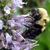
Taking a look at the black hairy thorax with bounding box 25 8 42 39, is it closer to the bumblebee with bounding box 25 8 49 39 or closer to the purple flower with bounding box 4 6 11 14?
the bumblebee with bounding box 25 8 49 39

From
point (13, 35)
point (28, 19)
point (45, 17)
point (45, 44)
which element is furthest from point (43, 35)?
point (13, 35)

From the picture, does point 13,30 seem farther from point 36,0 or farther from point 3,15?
point 36,0

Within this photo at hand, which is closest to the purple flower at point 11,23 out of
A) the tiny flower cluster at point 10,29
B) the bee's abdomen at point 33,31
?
the tiny flower cluster at point 10,29

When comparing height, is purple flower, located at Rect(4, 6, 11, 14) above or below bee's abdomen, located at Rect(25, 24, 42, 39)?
above

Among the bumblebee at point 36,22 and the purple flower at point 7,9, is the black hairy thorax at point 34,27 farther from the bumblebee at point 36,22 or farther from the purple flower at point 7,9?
the purple flower at point 7,9

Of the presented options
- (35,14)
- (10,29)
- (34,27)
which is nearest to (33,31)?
(34,27)

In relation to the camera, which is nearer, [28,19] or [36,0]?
[28,19]

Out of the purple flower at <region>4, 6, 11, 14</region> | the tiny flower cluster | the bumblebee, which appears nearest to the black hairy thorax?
the bumblebee

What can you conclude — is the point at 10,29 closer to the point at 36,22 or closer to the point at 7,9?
the point at 7,9

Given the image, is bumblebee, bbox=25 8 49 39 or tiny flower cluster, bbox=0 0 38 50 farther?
bumblebee, bbox=25 8 49 39
